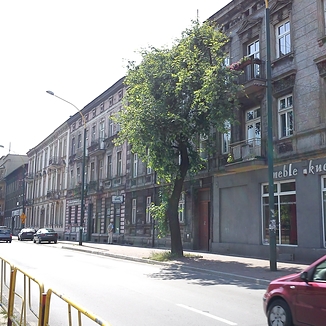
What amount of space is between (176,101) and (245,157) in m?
4.26

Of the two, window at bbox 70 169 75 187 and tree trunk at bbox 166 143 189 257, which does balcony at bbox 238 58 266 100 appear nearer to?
tree trunk at bbox 166 143 189 257

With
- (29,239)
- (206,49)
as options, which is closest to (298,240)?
(206,49)

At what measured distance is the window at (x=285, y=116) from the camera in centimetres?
1878

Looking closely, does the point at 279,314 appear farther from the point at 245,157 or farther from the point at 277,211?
the point at 245,157

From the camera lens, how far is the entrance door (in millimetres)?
24750

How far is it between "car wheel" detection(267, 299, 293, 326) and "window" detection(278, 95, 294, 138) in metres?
13.1

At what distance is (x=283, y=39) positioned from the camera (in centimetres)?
1977

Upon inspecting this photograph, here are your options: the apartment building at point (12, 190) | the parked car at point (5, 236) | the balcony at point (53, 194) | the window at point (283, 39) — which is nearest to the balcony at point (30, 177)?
the apartment building at point (12, 190)

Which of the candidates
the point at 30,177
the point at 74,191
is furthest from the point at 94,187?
the point at 30,177

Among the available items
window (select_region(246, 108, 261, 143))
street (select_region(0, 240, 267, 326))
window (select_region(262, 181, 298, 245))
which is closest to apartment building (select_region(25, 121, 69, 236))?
window (select_region(246, 108, 261, 143))

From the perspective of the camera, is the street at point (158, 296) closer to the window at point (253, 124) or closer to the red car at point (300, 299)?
the red car at point (300, 299)

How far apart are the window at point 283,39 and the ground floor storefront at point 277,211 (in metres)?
5.30

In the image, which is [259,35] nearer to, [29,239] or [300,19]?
[300,19]

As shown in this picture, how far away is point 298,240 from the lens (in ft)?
57.7
